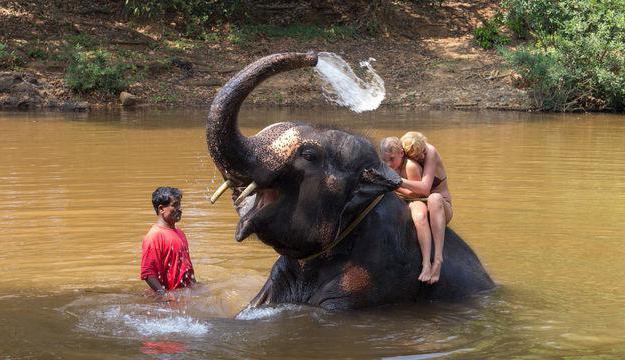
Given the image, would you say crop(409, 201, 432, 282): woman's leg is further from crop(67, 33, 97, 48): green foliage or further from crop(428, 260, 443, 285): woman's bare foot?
crop(67, 33, 97, 48): green foliage

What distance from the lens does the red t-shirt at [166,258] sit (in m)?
7.03

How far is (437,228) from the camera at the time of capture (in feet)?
20.1

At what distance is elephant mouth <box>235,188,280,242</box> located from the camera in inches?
214

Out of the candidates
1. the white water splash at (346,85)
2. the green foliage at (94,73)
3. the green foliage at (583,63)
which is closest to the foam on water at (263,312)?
the white water splash at (346,85)

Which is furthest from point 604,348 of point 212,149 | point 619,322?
point 212,149

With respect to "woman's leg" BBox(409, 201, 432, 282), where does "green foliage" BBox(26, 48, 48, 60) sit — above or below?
above

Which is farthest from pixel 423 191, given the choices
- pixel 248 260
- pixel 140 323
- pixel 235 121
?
pixel 248 260

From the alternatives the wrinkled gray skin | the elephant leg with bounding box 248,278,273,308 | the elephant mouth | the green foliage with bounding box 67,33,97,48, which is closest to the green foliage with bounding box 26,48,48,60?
the green foliage with bounding box 67,33,97,48

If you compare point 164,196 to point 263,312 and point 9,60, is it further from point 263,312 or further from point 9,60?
point 9,60

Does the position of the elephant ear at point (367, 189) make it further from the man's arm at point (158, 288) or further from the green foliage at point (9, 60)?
the green foliage at point (9, 60)

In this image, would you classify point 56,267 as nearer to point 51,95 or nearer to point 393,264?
point 393,264

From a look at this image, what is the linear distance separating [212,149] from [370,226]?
1.25m

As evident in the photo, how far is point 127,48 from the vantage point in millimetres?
27719

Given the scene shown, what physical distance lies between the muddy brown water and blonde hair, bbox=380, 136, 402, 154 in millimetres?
123
